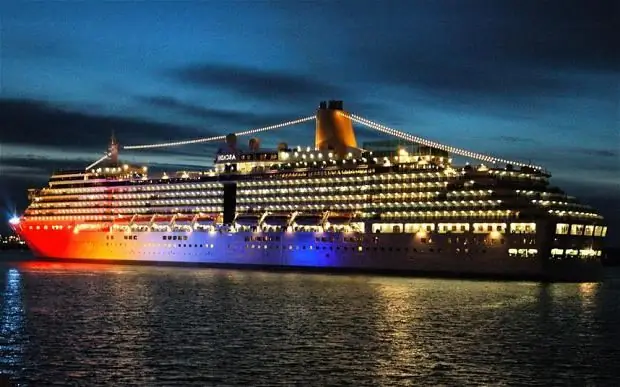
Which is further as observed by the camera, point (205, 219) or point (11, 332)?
point (205, 219)

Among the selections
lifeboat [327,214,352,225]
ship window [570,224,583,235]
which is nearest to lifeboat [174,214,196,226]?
lifeboat [327,214,352,225]

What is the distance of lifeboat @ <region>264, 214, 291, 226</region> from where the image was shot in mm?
84938

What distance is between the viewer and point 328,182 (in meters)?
84.6

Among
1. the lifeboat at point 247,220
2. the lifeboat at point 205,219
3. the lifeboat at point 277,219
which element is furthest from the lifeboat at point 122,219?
the lifeboat at point 277,219

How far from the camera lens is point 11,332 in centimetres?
3869

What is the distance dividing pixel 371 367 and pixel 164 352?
7.59 m

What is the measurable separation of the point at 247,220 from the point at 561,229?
30048 millimetres

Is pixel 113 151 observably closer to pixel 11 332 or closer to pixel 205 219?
pixel 205 219

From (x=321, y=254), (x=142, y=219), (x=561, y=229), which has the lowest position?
(x=321, y=254)

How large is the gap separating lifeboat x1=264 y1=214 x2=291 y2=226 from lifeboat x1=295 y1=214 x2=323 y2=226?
1.03m

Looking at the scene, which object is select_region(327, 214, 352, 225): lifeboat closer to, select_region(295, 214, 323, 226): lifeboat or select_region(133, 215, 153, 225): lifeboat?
select_region(295, 214, 323, 226): lifeboat

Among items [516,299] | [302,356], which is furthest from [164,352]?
[516,299]

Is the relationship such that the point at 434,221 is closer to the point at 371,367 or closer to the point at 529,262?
the point at 529,262

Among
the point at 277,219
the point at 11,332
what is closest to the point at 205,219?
the point at 277,219
